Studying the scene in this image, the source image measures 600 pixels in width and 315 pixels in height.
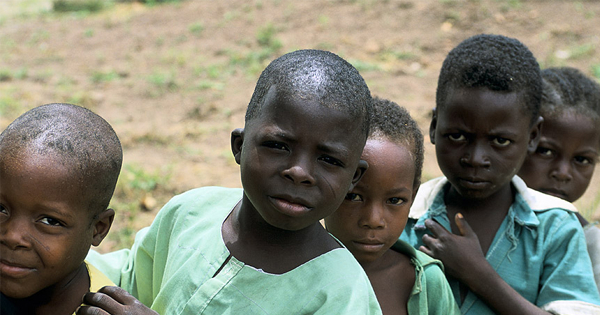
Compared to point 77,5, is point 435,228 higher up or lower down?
higher up

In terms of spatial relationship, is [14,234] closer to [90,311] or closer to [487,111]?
[90,311]

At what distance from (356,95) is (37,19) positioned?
1131 centimetres

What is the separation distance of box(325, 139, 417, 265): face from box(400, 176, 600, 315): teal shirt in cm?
51

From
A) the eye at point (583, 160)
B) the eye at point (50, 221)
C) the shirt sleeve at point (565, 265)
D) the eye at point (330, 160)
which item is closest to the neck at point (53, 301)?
the eye at point (50, 221)

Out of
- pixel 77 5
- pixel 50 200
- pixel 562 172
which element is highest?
pixel 50 200

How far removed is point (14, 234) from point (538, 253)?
2.05 metres

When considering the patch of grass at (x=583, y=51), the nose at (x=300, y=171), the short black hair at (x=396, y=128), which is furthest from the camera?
the patch of grass at (x=583, y=51)

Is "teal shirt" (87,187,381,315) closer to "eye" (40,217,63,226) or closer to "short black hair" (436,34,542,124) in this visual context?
"eye" (40,217,63,226)

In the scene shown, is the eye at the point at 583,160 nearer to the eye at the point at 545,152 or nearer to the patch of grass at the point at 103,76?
the eye at the point at 545,152

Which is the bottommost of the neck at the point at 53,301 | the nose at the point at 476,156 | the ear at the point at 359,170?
the neck at the point at 53,301

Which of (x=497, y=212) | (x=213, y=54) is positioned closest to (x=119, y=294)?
(x=497, y=212)

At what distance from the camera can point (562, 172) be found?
326cm

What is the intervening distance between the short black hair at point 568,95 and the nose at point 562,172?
258 mm

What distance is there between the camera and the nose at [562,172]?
3256mm
